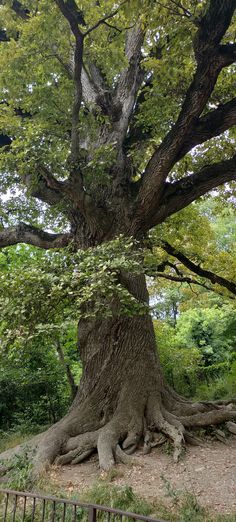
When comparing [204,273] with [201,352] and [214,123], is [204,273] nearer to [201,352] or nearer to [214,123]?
[214,123]

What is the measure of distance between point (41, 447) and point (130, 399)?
1548 mm

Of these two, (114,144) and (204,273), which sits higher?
(114,144)

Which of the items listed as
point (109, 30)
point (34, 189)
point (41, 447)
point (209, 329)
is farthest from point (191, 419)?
point (209, 329)

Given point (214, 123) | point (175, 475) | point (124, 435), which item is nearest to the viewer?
point (175, 475)

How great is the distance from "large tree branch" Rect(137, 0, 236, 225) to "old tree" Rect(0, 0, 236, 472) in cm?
2

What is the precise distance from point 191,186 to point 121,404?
420cm

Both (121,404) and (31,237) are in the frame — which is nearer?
(121,404)

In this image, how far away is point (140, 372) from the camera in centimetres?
666

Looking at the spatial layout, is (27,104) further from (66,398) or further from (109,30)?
(66,398)

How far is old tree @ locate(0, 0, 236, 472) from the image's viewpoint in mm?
5953

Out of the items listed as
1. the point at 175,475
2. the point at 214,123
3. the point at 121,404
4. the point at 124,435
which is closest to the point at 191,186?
the point at 214,123

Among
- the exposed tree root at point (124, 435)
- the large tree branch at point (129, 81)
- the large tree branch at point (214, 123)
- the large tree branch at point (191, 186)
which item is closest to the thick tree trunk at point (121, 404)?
the exposed tree root at point (124, 435)

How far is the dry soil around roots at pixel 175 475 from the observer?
438 centimetres

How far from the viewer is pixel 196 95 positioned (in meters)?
6.39
